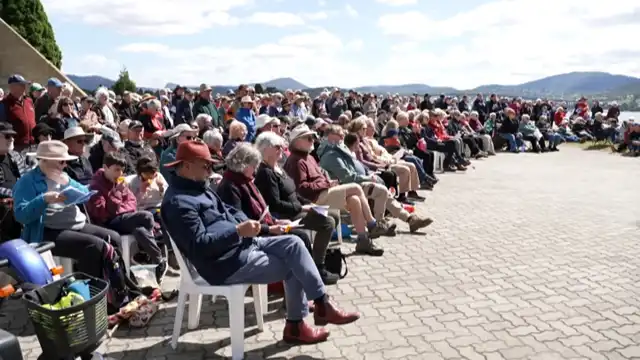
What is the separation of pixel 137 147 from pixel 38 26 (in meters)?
18.4

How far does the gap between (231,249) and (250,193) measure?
3.14 ft

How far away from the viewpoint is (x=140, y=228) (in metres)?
5.07

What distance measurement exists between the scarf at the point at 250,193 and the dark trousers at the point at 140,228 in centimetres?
106

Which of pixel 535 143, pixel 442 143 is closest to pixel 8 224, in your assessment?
pixel 442 143

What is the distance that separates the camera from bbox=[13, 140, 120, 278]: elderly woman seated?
13.8 ft

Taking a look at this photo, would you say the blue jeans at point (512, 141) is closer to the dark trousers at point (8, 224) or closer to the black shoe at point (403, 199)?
the black shoe at point (403, 199)

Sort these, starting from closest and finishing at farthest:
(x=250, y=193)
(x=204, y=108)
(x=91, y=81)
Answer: (x=250, y=193) < (x=204, y=108) < (x=91, y=81)

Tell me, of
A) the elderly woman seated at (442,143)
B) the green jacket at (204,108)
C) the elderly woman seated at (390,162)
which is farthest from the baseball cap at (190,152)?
the elderly woman seated at (442,143)

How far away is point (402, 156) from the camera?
10.0 meters

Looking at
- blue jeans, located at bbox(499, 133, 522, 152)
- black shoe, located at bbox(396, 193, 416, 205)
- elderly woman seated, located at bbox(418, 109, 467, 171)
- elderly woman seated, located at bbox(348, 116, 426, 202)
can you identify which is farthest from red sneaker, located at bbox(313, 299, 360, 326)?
blue jeans, located at bbox(499, 133, 522, 152)

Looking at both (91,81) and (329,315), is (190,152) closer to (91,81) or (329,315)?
(329,315)

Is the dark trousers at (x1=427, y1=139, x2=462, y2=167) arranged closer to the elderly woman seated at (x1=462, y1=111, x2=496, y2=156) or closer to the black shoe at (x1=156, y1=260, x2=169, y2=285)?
the elderly woman seated at (x1=462, y1=111, x2=496, y2=156)

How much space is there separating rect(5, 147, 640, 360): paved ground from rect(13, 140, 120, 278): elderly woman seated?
0.65 metres

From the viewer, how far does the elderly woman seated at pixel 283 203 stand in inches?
202
